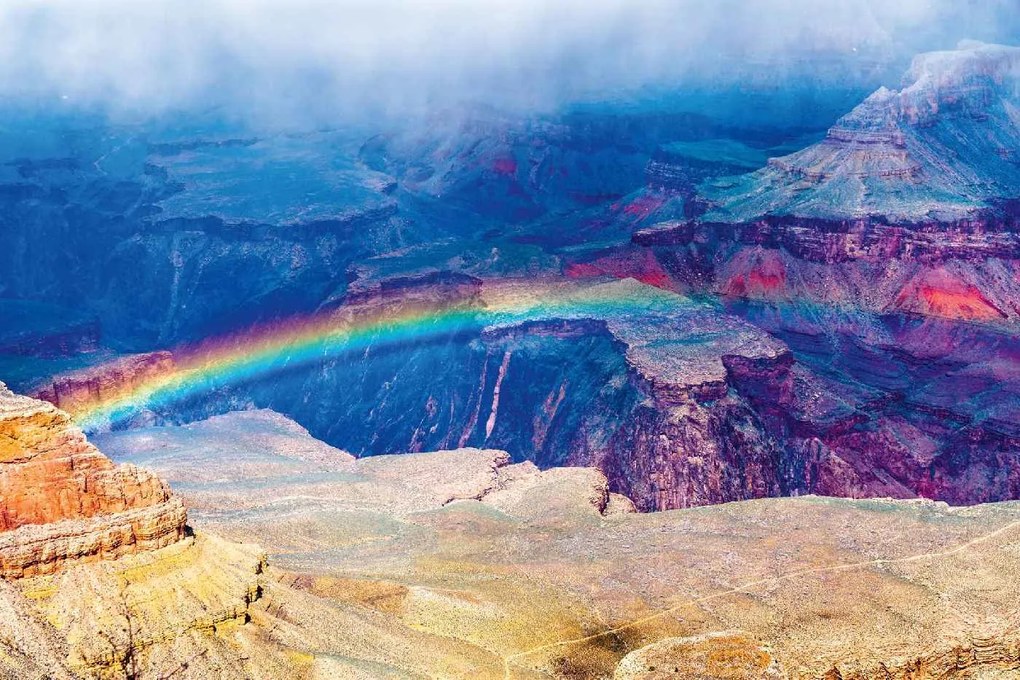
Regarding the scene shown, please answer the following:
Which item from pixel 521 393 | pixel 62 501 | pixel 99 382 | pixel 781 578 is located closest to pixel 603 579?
pixel 781 578

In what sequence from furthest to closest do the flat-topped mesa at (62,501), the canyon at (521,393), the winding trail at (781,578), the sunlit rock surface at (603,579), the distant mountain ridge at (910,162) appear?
the distant mountain ridge at (910,162), the winding trail at (781,578), the sunlit rock surface at (603,579), the canyon at (521,393), the flat-topped mesa at (62,501)

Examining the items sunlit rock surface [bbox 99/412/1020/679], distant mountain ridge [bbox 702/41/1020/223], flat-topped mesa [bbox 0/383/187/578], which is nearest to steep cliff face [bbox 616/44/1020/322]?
distant mountain ridge [bbox 702/41/1020/223]

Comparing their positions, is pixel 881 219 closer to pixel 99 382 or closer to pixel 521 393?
pixel 521 393

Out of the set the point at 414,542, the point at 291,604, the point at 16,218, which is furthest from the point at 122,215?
the point at 291,604

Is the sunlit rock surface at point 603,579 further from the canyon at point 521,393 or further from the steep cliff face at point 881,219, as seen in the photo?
the steep cliff face at point 881,219

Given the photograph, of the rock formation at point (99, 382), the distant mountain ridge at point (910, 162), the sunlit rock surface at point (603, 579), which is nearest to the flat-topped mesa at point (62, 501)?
the sunlit rock surface at point (603, 579)
